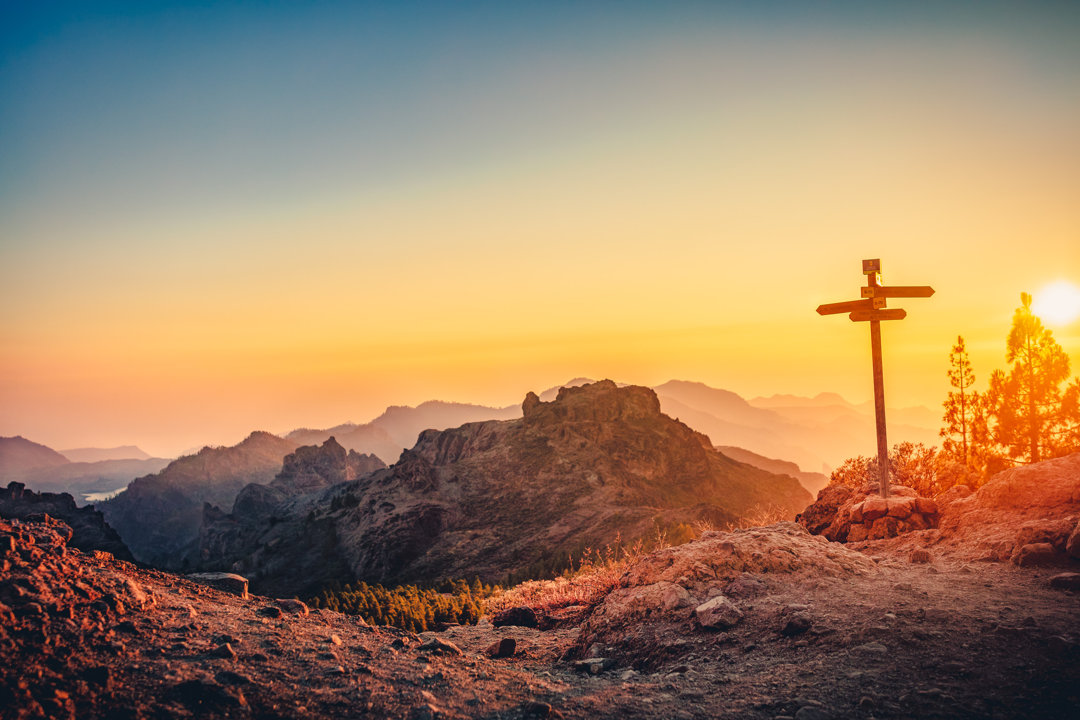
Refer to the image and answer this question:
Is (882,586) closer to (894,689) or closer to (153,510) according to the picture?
(894,689)

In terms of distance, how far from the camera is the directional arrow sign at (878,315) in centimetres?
1369

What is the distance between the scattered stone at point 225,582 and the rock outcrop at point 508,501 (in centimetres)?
2212

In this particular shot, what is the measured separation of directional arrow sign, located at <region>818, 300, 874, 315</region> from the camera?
13.9 m

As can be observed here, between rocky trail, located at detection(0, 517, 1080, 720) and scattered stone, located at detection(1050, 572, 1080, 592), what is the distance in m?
0.03

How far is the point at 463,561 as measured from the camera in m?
37.3

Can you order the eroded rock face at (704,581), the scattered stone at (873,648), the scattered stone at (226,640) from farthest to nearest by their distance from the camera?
the eroded rock face at (704,581) → the scattered stone at (873,648) → the scattered stone at (226,640)

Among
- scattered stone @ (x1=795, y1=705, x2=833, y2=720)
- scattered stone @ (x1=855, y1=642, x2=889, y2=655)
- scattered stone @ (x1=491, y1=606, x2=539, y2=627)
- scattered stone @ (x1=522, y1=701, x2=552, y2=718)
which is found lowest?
scattered stone @ (x1=491, y1=606, x2=539, y2=627)

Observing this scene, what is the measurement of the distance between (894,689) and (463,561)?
112 ft

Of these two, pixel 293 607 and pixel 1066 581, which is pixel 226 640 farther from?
pixel 1066 581

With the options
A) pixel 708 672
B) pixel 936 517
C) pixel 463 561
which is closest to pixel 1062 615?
pixel 708 672

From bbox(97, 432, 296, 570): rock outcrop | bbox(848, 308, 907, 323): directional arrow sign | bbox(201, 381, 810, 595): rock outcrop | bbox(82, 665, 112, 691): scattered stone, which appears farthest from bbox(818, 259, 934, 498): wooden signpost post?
bbox(97, 432, 296, 570): rock outcrop

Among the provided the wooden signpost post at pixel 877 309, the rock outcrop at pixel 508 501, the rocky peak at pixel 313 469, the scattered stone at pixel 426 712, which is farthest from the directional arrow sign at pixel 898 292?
the rocky peak at pixel 313 469

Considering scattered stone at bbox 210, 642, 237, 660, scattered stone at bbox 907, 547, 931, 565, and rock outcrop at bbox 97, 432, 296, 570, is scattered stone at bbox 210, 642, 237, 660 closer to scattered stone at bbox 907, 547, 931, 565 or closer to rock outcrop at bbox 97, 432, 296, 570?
scattered stone at bbox 907, 547, 931, 565

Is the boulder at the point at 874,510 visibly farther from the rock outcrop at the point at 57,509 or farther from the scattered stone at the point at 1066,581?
the rock outcrop at the point at 57,509
